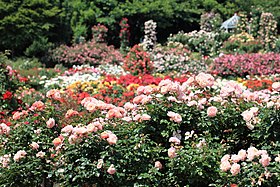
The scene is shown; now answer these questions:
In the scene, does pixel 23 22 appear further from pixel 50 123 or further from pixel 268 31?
pixel 50 123

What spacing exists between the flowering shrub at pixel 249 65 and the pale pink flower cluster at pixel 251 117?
28.9 feet

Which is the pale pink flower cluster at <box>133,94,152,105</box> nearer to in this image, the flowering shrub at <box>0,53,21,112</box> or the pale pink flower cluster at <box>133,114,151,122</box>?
the pale pink flower cluster at <box>133,114,151,122</box>

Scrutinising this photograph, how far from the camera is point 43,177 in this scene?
4.27 meters

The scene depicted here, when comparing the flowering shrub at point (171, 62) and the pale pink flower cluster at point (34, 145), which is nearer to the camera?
the pale pink flower cluster at point (34, 145)

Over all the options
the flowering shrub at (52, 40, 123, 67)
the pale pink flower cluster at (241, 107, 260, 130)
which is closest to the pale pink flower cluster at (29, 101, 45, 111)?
the pale pink flower cluster at (241, 107, 260, 130)

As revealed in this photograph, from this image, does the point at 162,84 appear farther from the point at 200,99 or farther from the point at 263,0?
the point at 263,0

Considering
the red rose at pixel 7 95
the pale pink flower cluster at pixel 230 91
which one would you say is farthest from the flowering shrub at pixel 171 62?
the pale pink flower cluster at pixel 230 91

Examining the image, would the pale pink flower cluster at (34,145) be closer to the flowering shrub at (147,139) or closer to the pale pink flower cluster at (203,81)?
the flowering shrub at (147,139)

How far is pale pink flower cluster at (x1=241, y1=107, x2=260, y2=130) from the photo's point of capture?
13.6 ft

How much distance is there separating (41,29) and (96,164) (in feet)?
50.6

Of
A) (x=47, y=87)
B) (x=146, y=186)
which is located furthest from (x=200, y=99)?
(x=47, y=87)

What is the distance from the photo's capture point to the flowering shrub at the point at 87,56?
16016 mm

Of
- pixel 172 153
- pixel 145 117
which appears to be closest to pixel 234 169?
pixel 172 153

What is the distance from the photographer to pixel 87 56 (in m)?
16.2
